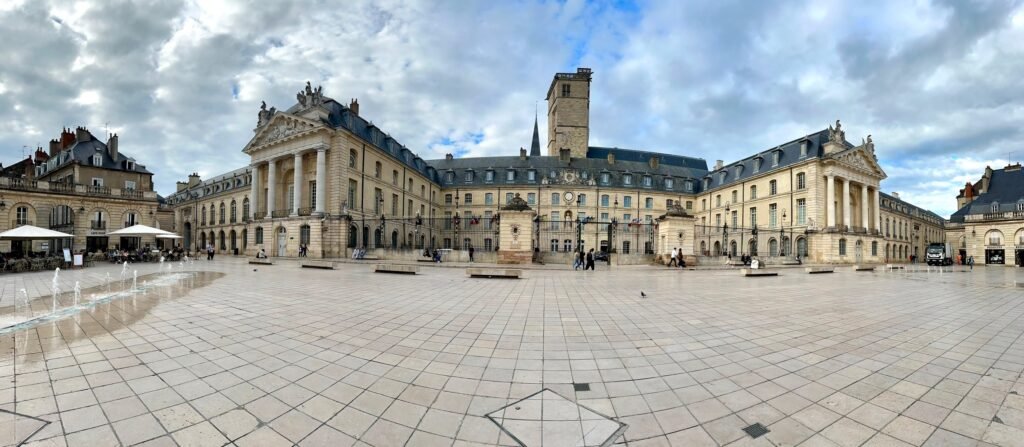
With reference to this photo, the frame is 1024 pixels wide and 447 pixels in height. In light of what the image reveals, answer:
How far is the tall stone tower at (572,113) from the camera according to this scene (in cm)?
6059

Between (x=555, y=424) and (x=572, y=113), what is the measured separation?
205 ft

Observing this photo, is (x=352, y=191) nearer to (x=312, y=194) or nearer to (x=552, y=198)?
(x=312, y=194)

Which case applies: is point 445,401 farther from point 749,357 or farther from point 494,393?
point 749,357

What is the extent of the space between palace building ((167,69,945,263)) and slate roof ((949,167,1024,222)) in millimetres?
9028

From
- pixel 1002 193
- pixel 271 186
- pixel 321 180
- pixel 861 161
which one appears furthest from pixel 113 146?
pixel 1002 193

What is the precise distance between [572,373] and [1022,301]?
13597mm

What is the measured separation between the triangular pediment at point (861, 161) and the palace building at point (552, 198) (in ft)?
0.67

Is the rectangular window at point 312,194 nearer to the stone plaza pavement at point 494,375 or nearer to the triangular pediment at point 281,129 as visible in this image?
the triangular pediment at point 281,129

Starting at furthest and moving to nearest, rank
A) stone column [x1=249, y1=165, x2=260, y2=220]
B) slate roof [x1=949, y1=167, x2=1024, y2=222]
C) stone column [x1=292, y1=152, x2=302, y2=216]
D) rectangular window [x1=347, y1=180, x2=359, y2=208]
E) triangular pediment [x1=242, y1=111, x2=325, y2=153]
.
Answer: slate roof [x1=949, y1=167, x2=1024, y2=222], stone column [x1=249, y1=165, x2=260, y2=220], rectangular window [x1=347, y1=180, x2=359, y2=208], stone column [x1=292, y1=152, x2=302, y2=216], triangular pediment [x1=242, y1=111, x2=325, y2=153]

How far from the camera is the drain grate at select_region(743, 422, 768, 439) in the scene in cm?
264

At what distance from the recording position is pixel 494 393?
330 cm

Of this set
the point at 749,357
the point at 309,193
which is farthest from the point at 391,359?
the point at 309,193

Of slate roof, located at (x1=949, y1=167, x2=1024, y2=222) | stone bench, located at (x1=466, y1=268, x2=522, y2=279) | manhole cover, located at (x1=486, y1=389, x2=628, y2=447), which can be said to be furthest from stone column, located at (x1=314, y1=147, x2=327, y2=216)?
slate roof, located at (x1=949, y1=167, x2=1024, y2=222)

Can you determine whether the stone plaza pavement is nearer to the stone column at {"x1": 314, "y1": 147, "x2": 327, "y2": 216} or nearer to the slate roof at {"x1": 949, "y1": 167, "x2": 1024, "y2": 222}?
the stone column at {"x1": 314, "y1": 147, "x2": 327, "y2": 216}
